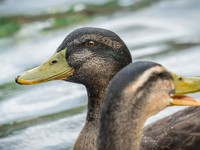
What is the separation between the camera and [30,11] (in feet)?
51.3

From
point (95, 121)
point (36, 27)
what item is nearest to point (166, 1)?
point (36, 27)

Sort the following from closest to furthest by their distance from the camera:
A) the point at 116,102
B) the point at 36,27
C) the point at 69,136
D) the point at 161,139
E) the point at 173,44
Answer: the point at 116,102, the point at 161,139, the point at 69,136, the point at 173,44, the point at 36,27

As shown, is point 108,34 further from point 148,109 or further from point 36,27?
point 36,27

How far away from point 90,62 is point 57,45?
4.87 metres

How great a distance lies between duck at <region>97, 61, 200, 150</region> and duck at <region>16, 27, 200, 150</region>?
1.48 meters

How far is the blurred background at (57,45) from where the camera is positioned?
10.2 m

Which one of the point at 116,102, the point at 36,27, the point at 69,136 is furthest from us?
the point at 36,27

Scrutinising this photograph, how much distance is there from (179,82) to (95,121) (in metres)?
1.42

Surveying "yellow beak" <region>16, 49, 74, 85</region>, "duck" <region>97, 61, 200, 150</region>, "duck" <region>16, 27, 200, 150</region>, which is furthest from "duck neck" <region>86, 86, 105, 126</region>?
"duck" <region>97, 61, 200, 150</region>

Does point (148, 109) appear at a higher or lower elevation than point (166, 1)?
higher

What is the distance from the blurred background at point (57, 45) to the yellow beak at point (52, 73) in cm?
133

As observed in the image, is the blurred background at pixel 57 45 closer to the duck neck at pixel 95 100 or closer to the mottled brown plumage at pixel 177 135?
the duck neck at pixel 95 100

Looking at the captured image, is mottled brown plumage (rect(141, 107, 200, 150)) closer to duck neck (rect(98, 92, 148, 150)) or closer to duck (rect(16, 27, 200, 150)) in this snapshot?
duck (rect(16, 27, 200, 150))

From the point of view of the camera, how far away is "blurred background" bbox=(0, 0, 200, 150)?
33.5 feet
